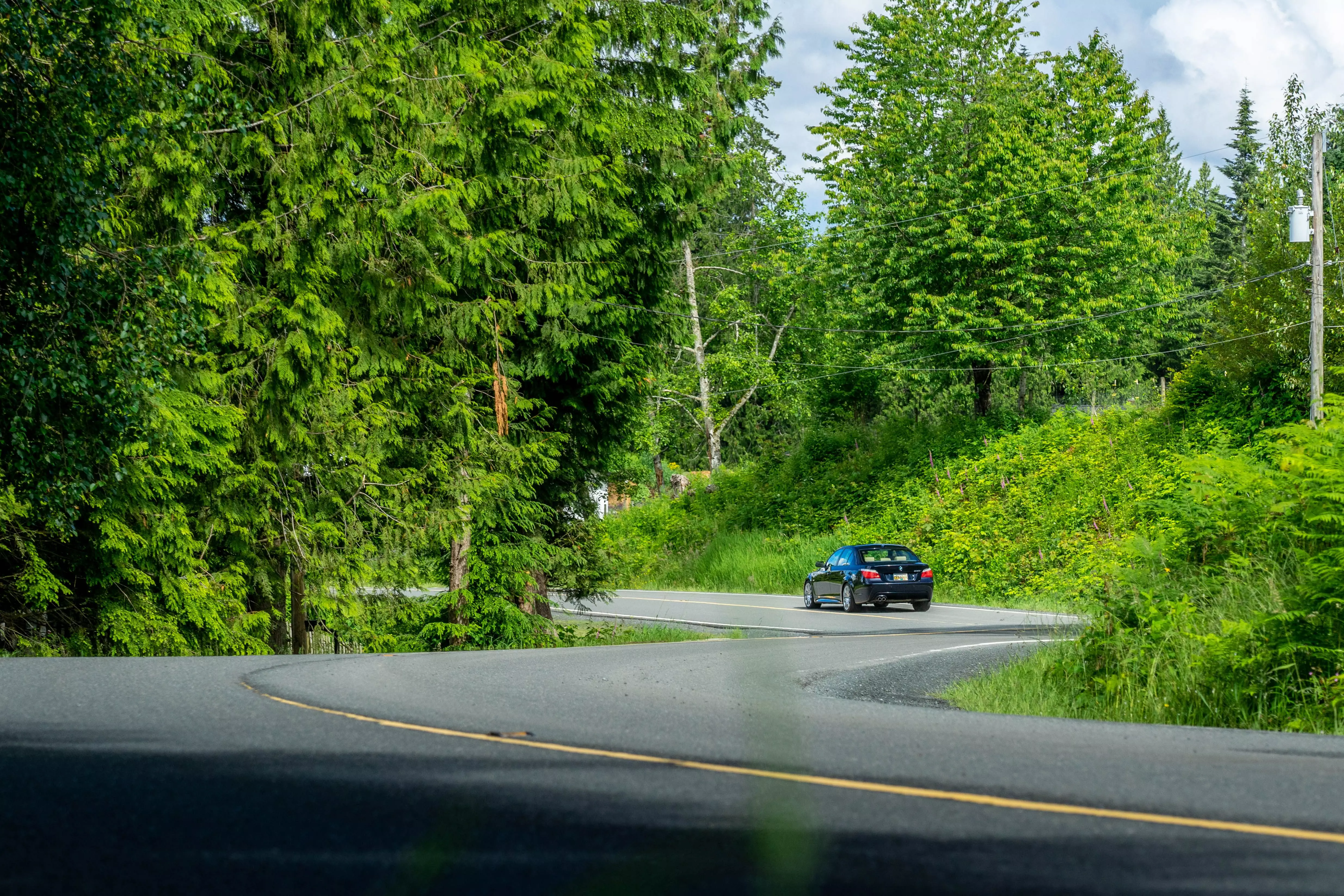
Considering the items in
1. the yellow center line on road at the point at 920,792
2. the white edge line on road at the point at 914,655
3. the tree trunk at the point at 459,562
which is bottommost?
the white edge line on road at the point at 914,655

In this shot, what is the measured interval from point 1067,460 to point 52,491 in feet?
85.3

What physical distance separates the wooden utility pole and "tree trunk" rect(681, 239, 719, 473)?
844 inches

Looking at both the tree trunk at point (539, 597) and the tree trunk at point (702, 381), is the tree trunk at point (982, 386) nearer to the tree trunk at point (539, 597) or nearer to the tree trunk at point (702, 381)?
the tree trunk at point (702, 381)

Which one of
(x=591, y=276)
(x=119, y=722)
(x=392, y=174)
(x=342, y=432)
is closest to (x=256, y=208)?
(x=392, y=174)

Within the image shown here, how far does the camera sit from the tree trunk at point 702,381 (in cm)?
4484

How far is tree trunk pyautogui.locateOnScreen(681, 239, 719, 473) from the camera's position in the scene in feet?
147

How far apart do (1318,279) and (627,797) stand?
24.4 m

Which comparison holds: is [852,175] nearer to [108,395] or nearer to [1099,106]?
[1099,106]

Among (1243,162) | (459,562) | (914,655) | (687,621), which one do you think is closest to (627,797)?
(914,655)

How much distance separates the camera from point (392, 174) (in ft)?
62.3

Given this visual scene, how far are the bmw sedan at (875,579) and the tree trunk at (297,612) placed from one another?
12439mm

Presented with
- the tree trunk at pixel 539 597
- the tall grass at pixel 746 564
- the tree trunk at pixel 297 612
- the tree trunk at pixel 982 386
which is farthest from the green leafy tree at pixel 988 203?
the tree trunk at pixel 297 612

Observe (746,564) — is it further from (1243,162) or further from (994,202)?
(1243,162)

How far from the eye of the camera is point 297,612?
21.0m
